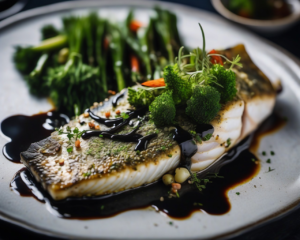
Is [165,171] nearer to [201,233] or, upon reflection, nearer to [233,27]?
[201,233]

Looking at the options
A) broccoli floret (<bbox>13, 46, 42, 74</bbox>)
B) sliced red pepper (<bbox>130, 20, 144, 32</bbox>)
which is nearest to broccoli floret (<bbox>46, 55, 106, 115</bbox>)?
broccoli floret (<bbox>13, 46, 42, 74</bbox>)

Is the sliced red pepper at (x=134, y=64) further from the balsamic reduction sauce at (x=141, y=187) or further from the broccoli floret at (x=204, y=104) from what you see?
the broccoli floret at (x=204, y=104)

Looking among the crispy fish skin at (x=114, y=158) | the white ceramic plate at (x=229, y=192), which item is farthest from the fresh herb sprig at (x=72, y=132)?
the white ceramic plate at (x=229, y=192)

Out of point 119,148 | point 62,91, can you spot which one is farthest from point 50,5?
point 119,148

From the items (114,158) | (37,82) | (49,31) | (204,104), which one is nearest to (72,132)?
(114,158)

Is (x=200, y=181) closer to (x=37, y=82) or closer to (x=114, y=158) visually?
(x=114, y=158)
